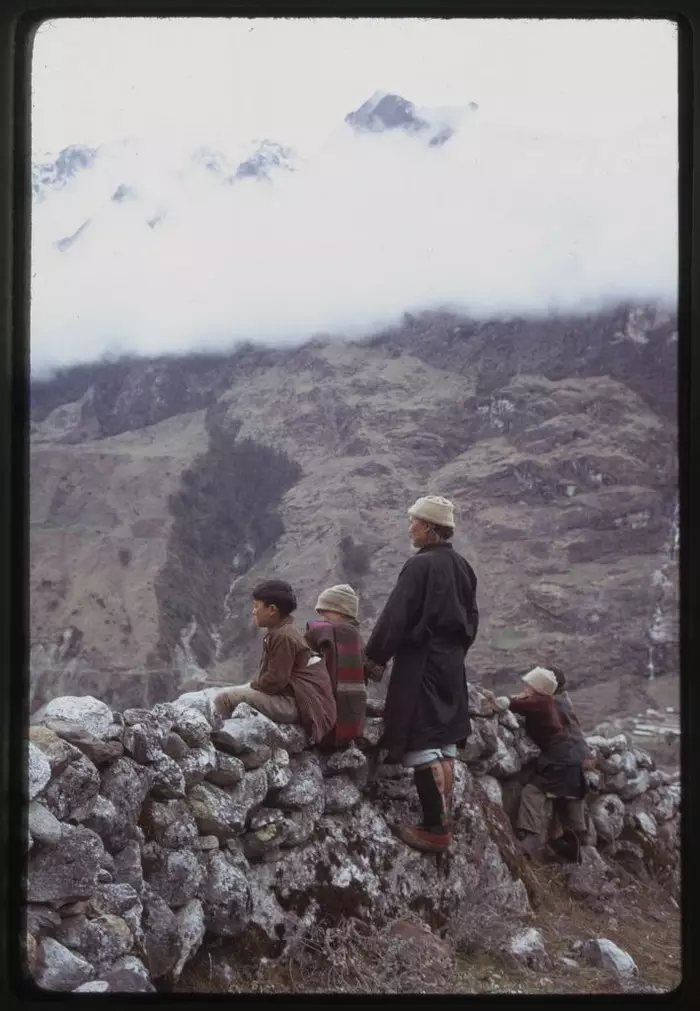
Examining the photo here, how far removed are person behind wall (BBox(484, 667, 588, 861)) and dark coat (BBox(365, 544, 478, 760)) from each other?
20 centimetres

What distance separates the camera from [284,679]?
3.98 meters

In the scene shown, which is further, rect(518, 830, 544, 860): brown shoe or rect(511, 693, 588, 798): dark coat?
rect(511, 693, 588, 798): dark coat

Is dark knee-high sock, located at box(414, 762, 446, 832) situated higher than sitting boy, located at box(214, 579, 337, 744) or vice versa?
sitting boy, located at box(214, 579, 337, 744)

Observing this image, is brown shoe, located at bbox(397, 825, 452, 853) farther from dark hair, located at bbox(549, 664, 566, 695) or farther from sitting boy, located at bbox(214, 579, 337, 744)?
dark hair, located at bbox(549, 664, 566, 695)

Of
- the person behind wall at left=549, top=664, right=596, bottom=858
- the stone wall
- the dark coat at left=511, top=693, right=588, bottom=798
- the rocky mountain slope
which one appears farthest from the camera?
the dark coat at left=511, top=693, right=588, bottom=798

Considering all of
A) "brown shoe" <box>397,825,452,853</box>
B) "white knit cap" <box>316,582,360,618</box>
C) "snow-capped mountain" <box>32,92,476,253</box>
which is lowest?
"brown shoe" <box>397,825,452,853</box>

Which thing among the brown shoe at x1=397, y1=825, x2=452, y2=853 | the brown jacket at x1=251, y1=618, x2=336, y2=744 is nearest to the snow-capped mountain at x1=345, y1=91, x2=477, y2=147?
the brown jacket at x1=251, y1=618, x2=336, y2=744

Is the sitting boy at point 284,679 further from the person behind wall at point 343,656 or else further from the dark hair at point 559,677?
the dark hair at point 559,677

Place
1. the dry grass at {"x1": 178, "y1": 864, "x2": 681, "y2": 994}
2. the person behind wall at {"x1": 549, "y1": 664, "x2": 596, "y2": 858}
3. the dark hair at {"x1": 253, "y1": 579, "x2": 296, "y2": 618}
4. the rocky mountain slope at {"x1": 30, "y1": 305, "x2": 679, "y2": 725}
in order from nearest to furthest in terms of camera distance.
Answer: the dry grass at {"x1": 178, "y1": 864, "x2": 681, "y2": 994}, the rocky mountain slope at {"x1": 30, "y1": 305, "x2": 679, "y2": 725}, the dark hair at {"x1": 253, "y1": 579, "x2": 296, "y2": 618}, the person behind wall at {"x1": 549, "y1": 664, "x2": 596, "y2": 858}

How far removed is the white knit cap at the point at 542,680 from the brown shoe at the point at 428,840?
2.17 feet

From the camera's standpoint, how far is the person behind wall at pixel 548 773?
409 cm

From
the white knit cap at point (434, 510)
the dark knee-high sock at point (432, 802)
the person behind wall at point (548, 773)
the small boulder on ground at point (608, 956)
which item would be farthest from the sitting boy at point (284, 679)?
the small boulder on ground at point (608, 956)

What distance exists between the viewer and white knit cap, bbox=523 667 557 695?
3.98 m

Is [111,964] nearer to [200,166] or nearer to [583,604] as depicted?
[583,604]
